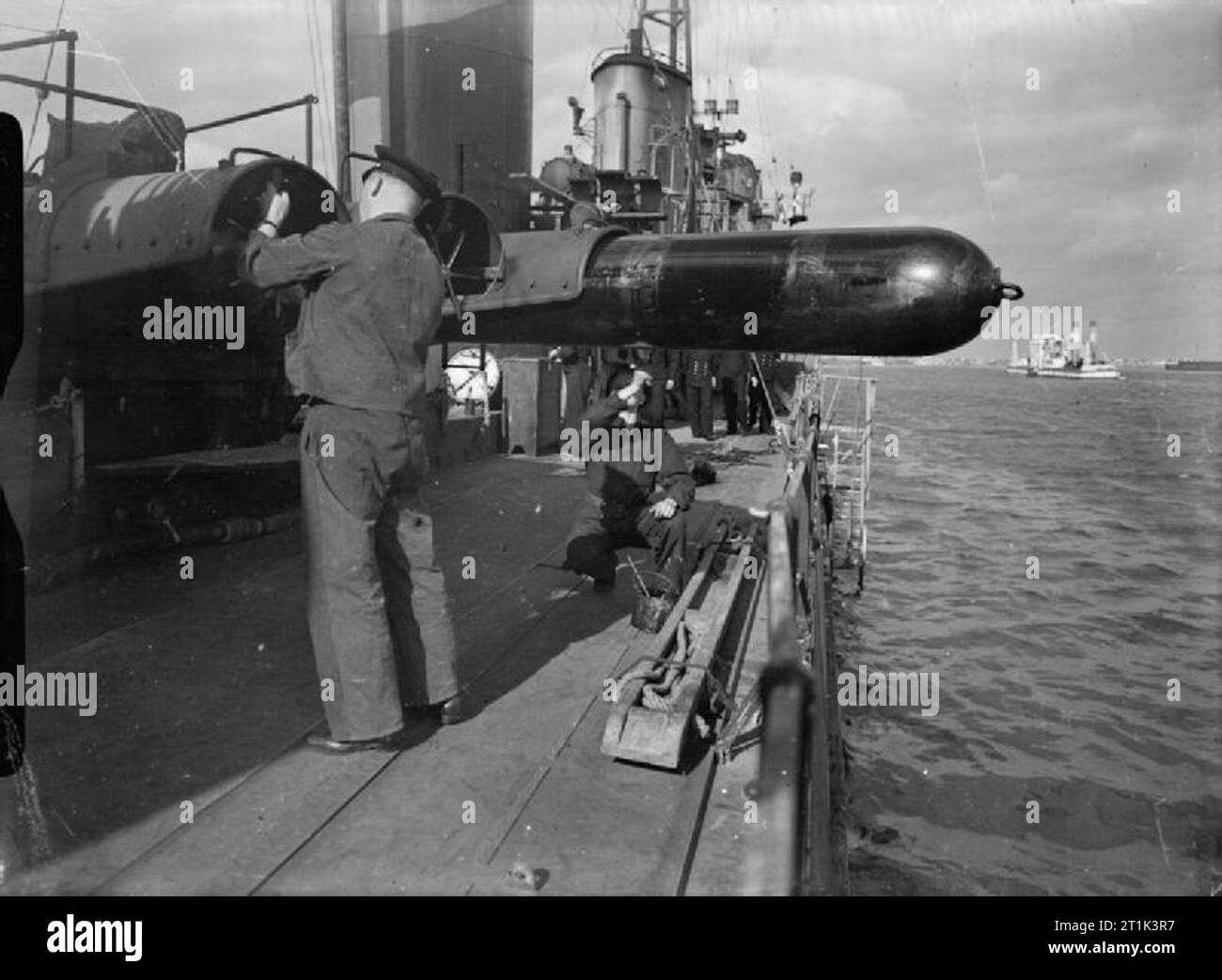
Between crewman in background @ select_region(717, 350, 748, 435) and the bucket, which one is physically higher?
crewman in background @ select_region(717, 350, 748, 435)

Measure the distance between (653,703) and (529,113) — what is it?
1639 centimetres

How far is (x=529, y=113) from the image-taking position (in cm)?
1788

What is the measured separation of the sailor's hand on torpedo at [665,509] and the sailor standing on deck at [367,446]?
231 cm

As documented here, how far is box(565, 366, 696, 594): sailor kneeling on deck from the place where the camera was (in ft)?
19.3

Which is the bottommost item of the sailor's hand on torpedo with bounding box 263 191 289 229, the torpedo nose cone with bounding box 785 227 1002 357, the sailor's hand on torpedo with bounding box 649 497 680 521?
the sailor's hand on torpedo with bounding box 649 497 680 521

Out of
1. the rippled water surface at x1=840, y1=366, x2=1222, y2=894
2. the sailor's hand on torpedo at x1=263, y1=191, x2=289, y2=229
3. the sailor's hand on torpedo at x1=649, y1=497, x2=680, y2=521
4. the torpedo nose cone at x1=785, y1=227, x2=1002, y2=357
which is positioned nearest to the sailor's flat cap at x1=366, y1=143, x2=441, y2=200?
the sailor's hand on torpedo at x1=263, y1=191, x2=289, y2=229

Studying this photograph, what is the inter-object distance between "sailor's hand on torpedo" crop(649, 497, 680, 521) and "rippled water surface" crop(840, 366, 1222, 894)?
15.8 feet

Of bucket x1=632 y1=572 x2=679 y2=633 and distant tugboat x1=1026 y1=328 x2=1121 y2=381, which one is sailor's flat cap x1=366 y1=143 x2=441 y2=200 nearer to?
bucket x1=632 y1=572 x2=679 y2=633

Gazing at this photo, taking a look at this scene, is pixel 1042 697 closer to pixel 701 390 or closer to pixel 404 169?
pixel 701 390

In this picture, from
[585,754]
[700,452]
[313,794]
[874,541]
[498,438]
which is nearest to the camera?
[313,794]

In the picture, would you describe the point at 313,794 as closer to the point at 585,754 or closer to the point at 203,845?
the point at 203,845

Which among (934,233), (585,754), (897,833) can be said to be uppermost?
(934,233)

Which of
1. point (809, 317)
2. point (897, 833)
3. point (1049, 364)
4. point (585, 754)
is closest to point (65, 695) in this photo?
point (585, 754)

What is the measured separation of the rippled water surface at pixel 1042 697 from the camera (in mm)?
9602
